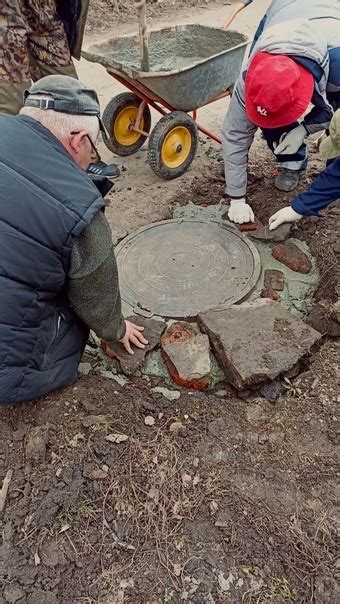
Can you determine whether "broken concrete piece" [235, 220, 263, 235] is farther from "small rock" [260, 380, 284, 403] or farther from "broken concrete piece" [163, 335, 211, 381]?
"small rock" [260, 380, 284, 403]

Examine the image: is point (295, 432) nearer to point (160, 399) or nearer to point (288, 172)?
point (160, 399)

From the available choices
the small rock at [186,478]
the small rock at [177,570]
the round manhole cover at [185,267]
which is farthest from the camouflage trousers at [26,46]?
the small rock at [177,570]

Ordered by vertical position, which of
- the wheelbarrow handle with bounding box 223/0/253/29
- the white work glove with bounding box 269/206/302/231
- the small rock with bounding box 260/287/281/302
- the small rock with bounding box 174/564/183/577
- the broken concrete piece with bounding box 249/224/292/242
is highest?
the wheelbarrow handle with bounding box 223/0/253/29

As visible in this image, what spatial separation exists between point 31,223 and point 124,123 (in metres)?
2.63

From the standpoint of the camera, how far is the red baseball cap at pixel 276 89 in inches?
99.7

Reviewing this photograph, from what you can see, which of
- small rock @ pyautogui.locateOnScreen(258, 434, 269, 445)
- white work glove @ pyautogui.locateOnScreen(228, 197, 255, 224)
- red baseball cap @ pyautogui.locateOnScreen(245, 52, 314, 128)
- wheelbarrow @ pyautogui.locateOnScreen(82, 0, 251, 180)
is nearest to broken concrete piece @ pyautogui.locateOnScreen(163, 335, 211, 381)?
small rock @ pyautogui.locateOnScreen(258, 434, 269, 445)

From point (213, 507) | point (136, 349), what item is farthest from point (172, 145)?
point (213, 507)

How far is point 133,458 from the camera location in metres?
2.08

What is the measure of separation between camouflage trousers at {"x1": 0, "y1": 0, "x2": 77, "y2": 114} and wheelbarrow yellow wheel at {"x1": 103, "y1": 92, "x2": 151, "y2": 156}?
465 mm

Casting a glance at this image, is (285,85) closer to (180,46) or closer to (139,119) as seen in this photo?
(139,119)

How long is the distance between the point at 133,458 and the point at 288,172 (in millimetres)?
2374

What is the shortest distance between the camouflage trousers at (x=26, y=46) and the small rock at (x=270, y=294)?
1.94 meters

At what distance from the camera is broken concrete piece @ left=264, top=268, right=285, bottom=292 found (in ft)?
9.53

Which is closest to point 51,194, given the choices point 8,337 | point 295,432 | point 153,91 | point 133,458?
point 8,337
